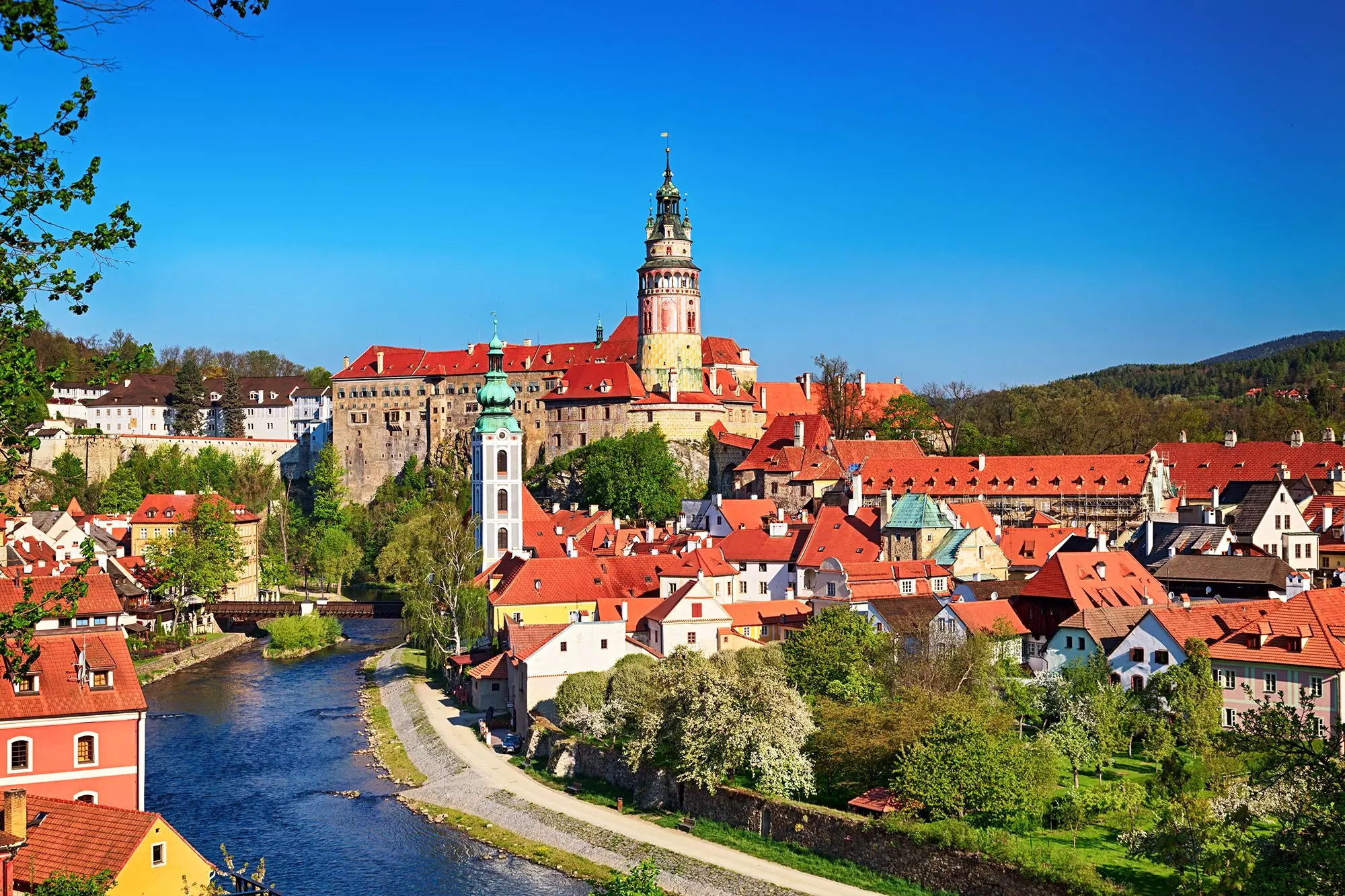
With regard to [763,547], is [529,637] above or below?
below

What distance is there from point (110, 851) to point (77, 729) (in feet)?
19.0

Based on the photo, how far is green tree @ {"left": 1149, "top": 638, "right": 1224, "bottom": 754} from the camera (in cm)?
2859

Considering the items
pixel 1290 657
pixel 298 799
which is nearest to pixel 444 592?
pixel 298 799

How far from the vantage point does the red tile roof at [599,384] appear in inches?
2938

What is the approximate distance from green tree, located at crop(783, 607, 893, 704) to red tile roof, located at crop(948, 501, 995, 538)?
17.3 meters

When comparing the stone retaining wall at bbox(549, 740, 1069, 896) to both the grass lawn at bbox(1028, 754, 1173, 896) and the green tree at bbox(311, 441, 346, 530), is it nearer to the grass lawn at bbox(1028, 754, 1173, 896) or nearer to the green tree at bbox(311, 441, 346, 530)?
the grass lawn at bbox(1028, 754, 1173, 896)

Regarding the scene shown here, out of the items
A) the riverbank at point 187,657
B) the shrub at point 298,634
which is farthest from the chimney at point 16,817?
the shrub at point 298,634

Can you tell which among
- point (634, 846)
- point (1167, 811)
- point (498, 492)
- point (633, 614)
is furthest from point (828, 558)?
point (1167, 811)

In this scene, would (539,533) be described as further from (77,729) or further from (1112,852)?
(1112,852)

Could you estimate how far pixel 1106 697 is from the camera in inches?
1158

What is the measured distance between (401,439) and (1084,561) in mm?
55951

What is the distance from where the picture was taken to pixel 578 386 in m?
76.6

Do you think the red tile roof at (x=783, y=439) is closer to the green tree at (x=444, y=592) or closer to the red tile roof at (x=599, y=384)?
the red tile roof at (x=599, y=384)

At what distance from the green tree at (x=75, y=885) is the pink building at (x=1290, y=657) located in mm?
22940
